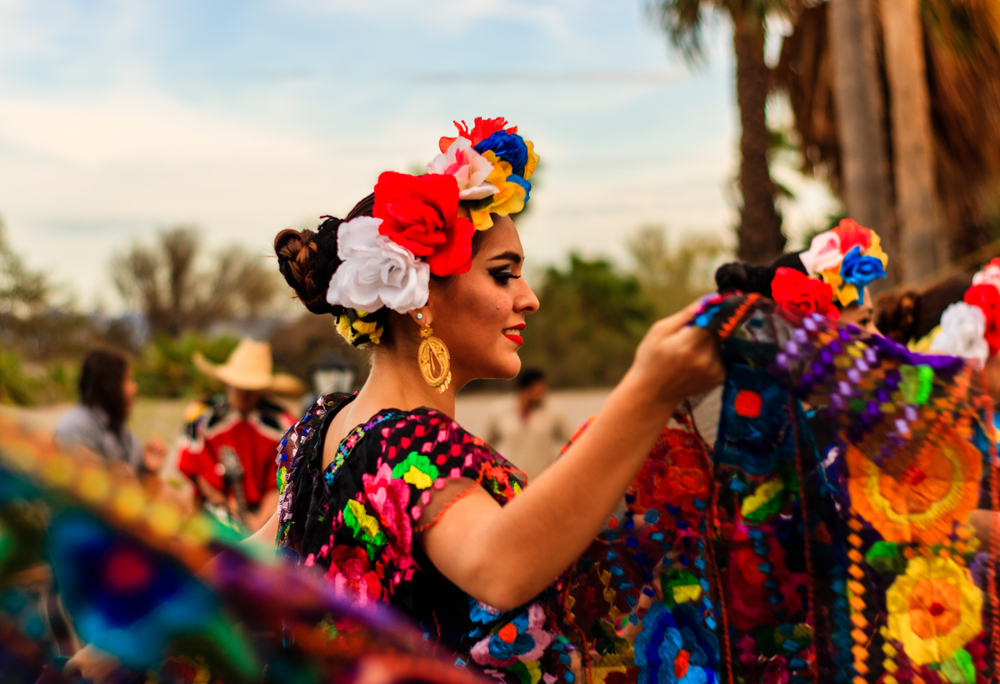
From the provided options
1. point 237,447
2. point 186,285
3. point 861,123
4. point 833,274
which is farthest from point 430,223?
point 186,285

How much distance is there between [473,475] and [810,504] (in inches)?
22.5

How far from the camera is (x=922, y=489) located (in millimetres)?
1276

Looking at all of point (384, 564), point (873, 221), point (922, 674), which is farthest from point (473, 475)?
point (873, 221)

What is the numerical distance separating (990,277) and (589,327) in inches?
665

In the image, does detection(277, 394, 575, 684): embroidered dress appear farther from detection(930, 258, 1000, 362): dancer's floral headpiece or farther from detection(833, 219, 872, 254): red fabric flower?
detection(930, 258, 1000, 362): dancer's floral headpiece

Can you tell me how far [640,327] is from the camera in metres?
20.0

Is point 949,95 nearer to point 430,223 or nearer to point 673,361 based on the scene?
point 430,223

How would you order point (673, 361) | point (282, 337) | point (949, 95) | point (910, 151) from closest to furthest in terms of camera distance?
1. point (673, 361)
2. point (910, 151)
3. point (949, 95)
4. point (282, 337)

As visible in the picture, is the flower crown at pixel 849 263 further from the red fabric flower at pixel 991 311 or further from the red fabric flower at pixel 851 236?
the red fabric flower at pixel 991 311

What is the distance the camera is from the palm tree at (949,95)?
7688 millimetres

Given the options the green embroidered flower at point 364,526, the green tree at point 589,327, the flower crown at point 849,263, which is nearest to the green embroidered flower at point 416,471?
the green embroidered flower at point 364,526

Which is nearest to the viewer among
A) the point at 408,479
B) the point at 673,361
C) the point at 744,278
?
the point at 673,361

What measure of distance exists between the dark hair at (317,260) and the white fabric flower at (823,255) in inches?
55.3

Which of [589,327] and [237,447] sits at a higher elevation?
[237,447]
